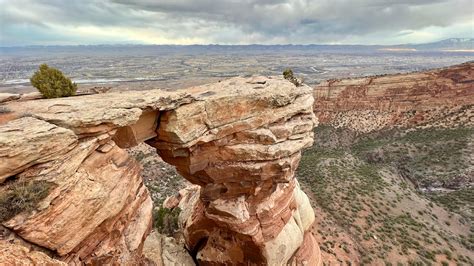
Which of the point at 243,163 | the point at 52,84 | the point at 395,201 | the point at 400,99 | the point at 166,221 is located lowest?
the point at 395,201

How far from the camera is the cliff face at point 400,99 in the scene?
78.1m

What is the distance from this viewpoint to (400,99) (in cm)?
8581

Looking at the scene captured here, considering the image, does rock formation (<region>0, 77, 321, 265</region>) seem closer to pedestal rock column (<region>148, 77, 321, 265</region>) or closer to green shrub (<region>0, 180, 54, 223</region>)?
pedestal rock column (<region>148, 77, 321, 265</region>)

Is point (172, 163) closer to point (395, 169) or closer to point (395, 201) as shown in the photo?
point (395, 201)

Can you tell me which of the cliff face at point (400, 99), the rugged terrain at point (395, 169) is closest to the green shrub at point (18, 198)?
the rugged terrain at point (395, 169)

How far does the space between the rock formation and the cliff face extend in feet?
203

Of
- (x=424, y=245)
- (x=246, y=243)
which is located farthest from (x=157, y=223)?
(x=424, y=245)

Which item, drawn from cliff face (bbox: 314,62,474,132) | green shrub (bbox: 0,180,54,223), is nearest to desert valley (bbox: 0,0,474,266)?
green shrub (bbox: 0,180,54,223)

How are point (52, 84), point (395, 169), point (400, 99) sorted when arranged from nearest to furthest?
1. point (52, 84)
2. point (395, 169)
3. point (400, 99)

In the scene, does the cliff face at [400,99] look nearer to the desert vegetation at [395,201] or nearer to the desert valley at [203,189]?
the desert vegetation at [395,201]

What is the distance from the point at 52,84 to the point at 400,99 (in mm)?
84009

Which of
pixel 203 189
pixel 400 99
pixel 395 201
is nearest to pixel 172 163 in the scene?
pixel 203 189

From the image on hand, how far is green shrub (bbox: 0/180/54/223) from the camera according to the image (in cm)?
1209

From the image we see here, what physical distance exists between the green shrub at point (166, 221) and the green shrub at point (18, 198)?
2185 centimetres
